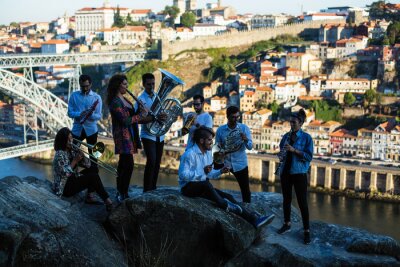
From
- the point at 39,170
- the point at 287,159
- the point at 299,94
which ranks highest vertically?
the point at 287,159

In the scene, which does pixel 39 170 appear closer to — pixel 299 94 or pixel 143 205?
pixel 299 94

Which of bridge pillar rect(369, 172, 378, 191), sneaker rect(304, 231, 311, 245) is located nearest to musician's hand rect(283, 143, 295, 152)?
sneaker rect(304, 231, 311, 245)

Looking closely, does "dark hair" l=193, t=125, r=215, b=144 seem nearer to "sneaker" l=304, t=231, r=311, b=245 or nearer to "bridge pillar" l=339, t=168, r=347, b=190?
"sneaker" l=304, t=231, r=311, b=245

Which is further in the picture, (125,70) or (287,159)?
(125,70)

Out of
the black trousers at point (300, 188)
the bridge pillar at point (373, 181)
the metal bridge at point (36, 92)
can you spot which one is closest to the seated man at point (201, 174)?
the black trousers at point (300, 188)

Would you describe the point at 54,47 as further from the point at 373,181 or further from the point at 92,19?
the point at 373,181

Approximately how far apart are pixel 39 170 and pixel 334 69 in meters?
14.4

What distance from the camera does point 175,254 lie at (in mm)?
3361

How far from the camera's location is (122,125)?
3.71 metres

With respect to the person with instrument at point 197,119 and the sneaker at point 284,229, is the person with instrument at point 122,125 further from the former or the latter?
the sneaker at point 284,229

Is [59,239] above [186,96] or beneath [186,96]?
above

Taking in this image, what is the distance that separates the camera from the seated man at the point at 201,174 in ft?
11.4

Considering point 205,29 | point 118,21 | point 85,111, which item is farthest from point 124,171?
point 118,21

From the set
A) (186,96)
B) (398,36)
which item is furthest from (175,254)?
(398,36)
